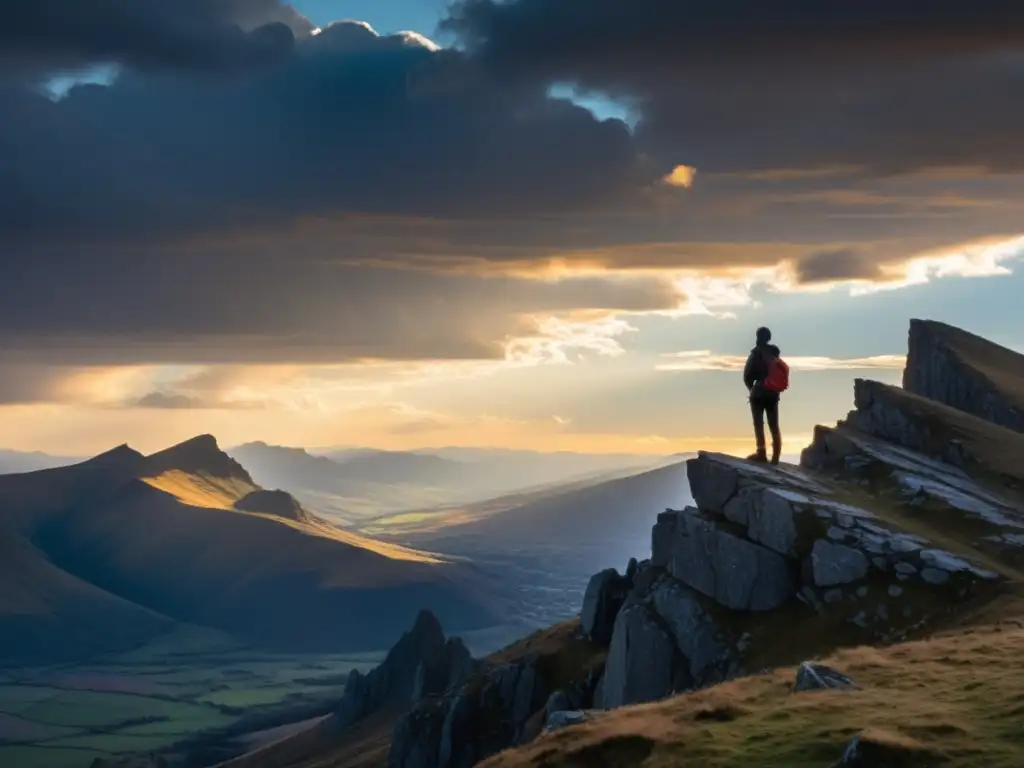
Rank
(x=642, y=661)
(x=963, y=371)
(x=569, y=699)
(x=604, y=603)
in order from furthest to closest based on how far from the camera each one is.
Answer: (x=963, y=371) → (x=604, y=603) → (x=569, y=699) → (x=642, y=661)

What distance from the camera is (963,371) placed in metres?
135

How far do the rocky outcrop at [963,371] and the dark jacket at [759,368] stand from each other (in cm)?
6697

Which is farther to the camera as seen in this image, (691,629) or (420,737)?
(420,737)

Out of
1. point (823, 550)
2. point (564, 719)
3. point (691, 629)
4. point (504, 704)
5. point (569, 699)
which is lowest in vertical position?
point (504, 704)

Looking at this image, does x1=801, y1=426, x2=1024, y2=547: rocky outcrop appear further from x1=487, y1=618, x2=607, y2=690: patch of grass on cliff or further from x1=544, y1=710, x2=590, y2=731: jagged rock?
x1=544, y1=710, x2=590, y2=731: jagged rock

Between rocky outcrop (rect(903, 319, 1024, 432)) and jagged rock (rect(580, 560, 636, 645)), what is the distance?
160 feet

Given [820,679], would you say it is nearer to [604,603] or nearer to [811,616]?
[811,616]

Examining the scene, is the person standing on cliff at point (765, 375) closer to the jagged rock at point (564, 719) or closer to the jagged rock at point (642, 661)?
the jagged rock at point (642, 661)

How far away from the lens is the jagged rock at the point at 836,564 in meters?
70.2

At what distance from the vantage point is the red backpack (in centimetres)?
6856

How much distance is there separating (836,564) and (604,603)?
4291 cm

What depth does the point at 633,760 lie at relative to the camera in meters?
34.1

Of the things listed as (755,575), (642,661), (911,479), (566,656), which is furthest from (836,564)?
(566,656)

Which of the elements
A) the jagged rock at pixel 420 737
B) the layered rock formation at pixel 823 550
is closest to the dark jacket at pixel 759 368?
the layered rock formation at pixel 823 550
